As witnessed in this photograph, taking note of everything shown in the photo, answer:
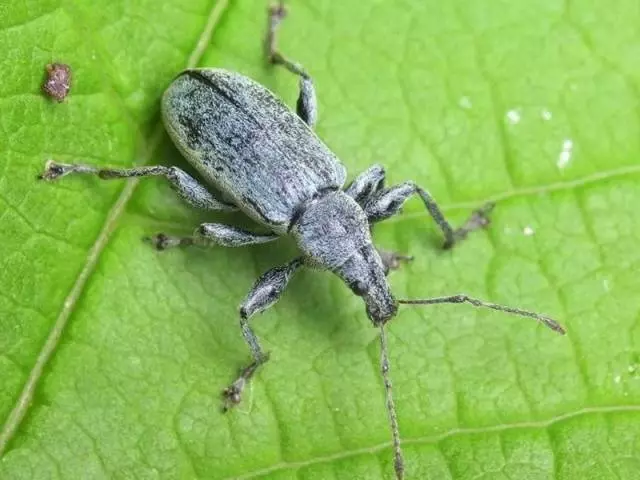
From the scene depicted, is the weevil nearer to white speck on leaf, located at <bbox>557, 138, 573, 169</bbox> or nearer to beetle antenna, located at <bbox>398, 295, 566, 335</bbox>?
beetle antenna, located at <bbox>398, 295, 566, 335</bbox>

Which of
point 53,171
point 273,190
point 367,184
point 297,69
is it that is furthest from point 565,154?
point 53,171

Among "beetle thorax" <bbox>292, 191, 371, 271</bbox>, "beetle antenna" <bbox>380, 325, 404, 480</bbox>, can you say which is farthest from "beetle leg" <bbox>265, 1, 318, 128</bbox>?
"beetle antenna" <bbox>380, 325, 404, 480</bbox>

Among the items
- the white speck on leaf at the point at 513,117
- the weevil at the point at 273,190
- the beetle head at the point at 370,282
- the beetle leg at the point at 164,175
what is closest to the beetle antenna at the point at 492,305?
the weevil at the point at 273,190

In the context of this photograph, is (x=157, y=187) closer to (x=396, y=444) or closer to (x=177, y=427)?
(x=177, y=427)

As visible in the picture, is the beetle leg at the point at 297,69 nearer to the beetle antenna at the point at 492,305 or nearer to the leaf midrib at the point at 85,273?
the leaf midrib at the point at 85,273

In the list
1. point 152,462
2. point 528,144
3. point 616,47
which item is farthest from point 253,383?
point 616,47

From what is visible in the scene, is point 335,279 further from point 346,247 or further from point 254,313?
point 254,313
